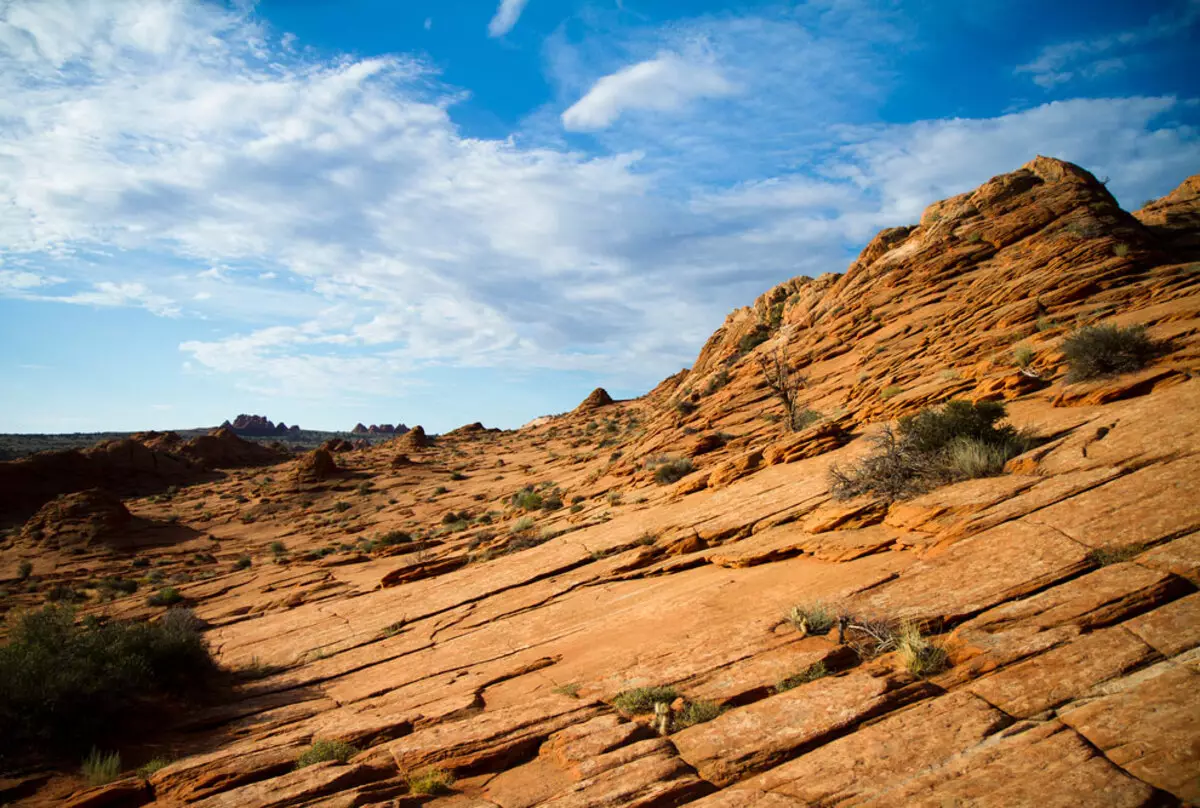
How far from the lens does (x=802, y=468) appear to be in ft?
46.7

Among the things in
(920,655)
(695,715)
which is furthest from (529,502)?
(920,655)

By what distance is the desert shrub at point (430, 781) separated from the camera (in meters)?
5.61

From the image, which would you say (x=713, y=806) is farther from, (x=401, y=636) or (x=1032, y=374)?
(x=1032, y=374)

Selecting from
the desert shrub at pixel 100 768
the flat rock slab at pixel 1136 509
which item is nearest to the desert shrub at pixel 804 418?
the flat rock slab at pixel 1136 509

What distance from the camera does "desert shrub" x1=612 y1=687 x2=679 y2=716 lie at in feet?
20.5

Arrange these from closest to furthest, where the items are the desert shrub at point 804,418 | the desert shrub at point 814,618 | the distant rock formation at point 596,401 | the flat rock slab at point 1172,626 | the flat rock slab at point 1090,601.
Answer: the flat rock slab at point 1172,626
the flat rock slab at point 1090,601
the desert shrub at point 814,618
the desert shrub at point 804,418
the distant rock formation at point 596,401

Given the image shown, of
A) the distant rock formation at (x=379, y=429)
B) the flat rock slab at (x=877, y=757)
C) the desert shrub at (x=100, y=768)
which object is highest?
the distant rock formation at (x=379, y=429)

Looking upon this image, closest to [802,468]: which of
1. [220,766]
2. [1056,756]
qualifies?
[1056,756]

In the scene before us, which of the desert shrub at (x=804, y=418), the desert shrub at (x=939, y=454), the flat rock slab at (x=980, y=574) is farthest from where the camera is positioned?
the desert shrub at (x=804, y=418)

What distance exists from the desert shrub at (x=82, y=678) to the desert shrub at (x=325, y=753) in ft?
13.0

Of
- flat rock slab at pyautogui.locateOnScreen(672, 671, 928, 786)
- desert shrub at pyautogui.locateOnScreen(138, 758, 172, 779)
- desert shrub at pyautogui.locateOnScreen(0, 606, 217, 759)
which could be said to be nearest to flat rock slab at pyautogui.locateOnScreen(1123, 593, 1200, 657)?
flat rock slab at pyautogui.locateOnScreen(672, 671, 928, 786)

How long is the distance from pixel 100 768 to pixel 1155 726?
11.0m

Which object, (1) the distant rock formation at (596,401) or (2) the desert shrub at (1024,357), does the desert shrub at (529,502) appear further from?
(1) the distant rock formation at (596,401)

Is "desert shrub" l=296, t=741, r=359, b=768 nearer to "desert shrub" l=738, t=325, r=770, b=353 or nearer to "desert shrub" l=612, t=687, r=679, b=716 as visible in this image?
"desert shrub" l=612, t=687, r=679, b=716
